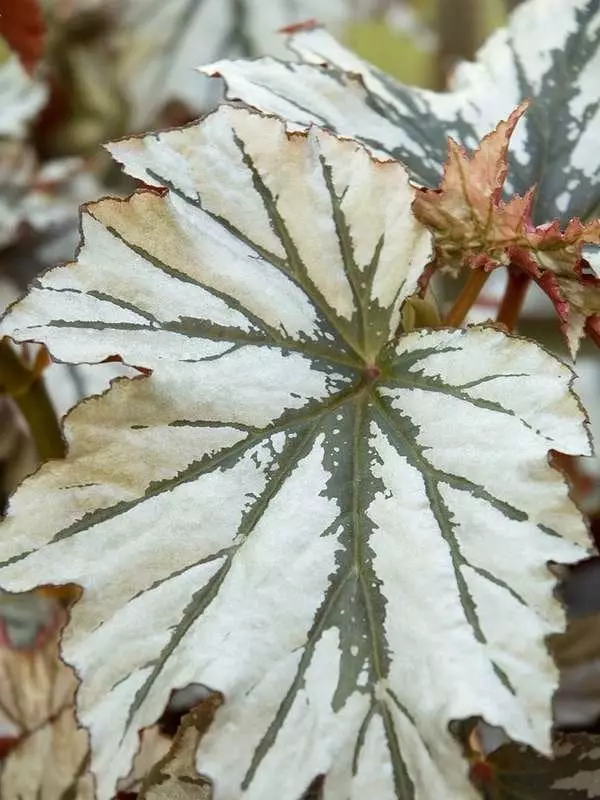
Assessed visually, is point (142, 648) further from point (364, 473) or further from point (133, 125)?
point (133, 125)

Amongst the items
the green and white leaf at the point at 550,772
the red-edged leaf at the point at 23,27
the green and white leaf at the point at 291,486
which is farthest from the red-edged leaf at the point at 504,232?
the red-edged leaf at the point at 23,27

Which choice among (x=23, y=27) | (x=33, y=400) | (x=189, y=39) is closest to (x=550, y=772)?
(x=33, y=400)

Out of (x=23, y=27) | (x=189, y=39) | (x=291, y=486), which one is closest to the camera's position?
(x=291, y=486)

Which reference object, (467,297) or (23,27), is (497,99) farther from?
(23,27)

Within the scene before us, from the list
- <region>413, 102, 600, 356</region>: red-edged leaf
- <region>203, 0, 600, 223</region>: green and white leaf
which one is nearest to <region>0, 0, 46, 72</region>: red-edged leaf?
<region>203, 0, 600, 223</region>: green and white leaf

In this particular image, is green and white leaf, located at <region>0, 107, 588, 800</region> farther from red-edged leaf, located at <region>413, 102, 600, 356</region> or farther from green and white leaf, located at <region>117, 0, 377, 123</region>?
green and white leaf, located at <region>117, 0, 377, 123</region>

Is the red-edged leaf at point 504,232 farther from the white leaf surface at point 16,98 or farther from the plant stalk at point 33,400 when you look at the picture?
the white leaf surface at point 16,98
